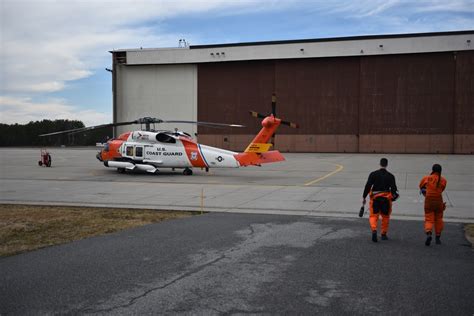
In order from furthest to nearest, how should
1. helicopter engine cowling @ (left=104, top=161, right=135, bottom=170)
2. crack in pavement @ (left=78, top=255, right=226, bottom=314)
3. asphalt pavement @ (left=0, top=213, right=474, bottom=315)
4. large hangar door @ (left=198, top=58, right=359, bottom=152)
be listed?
large hangar door @ (left=198, top=58, right=359, bottom=152) → helicopter engine cowling @ (left=104, top=161, right=135, bottom=170) → asphalt pavement @ (left=0, top=213, right=474, bottom=315) → crack in pavement @ (left=78, top=255, right=226, bottom=314)

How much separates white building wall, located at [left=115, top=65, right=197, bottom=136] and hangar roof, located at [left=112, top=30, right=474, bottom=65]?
1380 mm

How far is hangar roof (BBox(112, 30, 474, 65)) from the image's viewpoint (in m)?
54.2

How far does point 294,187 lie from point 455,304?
1416 centimetres

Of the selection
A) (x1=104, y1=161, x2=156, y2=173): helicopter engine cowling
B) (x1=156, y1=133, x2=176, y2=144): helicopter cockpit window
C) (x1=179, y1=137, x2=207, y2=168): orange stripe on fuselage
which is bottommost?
(x1=104, y1=161, x2=156, y2=173): helicopter engine cowling

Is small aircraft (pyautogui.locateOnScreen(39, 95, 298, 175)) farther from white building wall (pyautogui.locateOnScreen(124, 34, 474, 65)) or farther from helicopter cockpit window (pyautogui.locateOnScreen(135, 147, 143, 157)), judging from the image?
white building wall (pyautogui.locateOnScreen(124, 34, 474, 65))

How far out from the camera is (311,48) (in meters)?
58.3

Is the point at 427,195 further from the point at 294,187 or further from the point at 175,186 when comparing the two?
the point at 175,186

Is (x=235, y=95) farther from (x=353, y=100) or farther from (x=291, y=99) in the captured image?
(x=353, y=100)

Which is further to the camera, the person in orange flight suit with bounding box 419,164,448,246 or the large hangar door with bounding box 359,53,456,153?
the large hangar door with bounding box 359,53,456,153

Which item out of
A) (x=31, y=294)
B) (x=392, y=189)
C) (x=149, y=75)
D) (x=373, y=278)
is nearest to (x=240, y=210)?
(x=392, y=189)

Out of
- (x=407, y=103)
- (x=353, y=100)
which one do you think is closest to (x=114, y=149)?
(x=353, y=100)

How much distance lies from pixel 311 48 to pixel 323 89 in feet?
17.1

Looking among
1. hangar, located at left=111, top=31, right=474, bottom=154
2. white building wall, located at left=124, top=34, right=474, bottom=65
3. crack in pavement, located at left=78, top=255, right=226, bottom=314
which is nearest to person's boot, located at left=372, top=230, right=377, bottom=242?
crack in pavement, located at left=78, top=255, right=226, bottom=314

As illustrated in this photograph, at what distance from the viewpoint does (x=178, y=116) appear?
63.4 m
